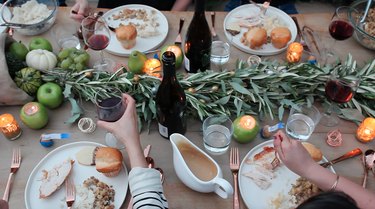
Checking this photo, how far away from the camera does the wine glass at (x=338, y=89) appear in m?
1.11

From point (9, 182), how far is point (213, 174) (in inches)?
24.7

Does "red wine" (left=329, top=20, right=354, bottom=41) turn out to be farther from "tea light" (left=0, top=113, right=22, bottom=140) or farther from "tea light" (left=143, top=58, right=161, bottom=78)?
"tea light" (left=0, top=113, right=22, bottom=140)

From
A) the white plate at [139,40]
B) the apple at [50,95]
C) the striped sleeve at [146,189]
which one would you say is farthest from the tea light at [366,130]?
the apple at [50,95]

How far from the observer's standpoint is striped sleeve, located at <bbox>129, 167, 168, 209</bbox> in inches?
35.0

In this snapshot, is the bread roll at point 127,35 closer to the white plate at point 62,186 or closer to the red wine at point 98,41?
the red wine at point 98,41

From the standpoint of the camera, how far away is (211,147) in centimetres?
111

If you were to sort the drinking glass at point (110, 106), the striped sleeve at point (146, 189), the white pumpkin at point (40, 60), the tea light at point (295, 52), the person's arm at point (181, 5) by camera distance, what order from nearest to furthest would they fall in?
the striped sleeve at point (146, 189) < the drinking glass at point (110, 106) < the white pumpkin at point (40, 60) < the tea light at point (295, 52) < the person's arm at point (181, 5)

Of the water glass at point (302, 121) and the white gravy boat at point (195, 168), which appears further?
the water glass at point (302, 121)

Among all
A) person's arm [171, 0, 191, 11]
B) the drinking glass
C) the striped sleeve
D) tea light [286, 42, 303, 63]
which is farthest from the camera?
person's arm [171, 0, 191, 11]

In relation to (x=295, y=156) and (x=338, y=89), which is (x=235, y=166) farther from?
(x=338, y=89)

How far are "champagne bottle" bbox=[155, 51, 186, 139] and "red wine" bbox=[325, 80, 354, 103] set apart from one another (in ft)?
1.68

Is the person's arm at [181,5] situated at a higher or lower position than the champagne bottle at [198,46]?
lower

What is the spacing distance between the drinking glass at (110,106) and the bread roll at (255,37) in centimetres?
63

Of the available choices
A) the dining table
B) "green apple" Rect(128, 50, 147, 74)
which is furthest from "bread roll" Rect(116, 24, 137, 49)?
the dining table
